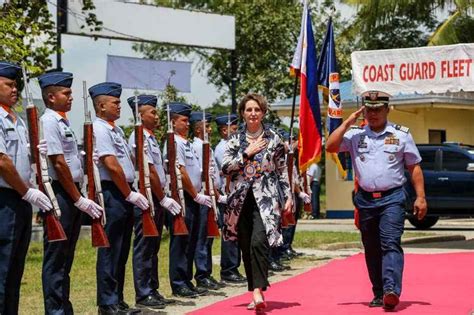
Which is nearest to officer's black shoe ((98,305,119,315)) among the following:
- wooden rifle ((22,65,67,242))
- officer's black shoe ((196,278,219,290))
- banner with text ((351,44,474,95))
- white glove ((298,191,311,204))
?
wooden rifle ((22,65,67,242))

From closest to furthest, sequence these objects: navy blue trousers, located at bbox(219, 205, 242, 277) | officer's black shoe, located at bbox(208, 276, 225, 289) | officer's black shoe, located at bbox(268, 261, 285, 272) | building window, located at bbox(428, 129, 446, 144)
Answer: officer's black shoe, located at bbox(208, 276, 225, 289)
navy blue trousers, located at bbox(219, 205, 242, 277)
officer's black shoe, located at bbox(268, 261, 285, 272)
building window, located at bbox(428, 129, 446, 144)

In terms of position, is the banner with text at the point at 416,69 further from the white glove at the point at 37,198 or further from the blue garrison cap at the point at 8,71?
the white glove at the point at 37,198

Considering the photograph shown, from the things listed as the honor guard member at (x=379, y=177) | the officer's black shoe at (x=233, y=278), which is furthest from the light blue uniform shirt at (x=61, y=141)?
the officer's black shoe at (x=233, y=278)

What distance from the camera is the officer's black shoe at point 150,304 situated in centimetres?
970

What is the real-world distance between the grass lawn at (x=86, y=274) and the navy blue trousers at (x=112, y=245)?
0.86 metres

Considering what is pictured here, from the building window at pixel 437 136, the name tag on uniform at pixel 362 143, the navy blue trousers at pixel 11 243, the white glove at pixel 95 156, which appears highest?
the building window at pixel 437 136

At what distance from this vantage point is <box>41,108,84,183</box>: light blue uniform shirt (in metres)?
7.98

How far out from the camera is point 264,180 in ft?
31.0

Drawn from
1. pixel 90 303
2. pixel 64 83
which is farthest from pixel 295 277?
pixel 64 83

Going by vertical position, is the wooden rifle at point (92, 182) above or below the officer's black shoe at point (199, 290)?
above

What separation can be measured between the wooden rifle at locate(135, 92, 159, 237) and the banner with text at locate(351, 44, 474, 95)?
7.12m

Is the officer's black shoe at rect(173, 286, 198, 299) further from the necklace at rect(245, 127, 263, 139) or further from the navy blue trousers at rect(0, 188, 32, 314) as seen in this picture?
the navy blue trousers at rect(0, 188, 32, 314)

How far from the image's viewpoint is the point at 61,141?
8.07 meters

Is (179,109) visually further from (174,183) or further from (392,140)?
(392,140)
